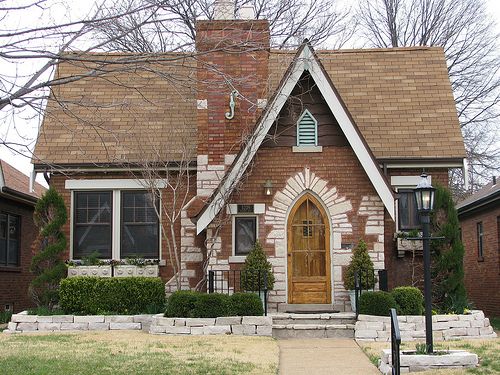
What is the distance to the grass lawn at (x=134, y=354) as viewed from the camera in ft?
35.8

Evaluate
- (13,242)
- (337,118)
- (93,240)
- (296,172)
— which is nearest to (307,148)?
(296,172)

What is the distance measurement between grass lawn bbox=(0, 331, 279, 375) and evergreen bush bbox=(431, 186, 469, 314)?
467cm

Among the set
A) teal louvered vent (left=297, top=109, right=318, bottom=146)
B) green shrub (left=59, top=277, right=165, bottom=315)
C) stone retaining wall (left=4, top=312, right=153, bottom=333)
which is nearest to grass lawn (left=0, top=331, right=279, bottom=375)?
stone retaining wall (left=4, top=312, right=153, bottom=333)

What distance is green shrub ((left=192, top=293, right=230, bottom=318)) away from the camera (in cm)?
1548

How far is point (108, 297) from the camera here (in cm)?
1717

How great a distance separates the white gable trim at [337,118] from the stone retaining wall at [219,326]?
258 centimetres

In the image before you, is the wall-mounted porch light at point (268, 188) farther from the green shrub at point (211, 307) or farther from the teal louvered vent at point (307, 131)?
the green shrub at point (211, 307)

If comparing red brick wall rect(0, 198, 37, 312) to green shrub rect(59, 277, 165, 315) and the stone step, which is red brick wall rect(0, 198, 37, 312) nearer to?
green shrub rect(59, 277, 165, 315)

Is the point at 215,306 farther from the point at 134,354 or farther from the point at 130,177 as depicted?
the point at 130,177

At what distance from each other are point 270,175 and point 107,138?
14.6 feet

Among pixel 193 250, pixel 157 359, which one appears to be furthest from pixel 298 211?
pixel 157 359

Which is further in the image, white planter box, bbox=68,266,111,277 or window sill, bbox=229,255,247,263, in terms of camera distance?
white planter box, bbox=68,266,111,277

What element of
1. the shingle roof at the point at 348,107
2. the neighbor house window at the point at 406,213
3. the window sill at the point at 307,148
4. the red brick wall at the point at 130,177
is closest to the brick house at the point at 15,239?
the red brick wall at the point at 130,177

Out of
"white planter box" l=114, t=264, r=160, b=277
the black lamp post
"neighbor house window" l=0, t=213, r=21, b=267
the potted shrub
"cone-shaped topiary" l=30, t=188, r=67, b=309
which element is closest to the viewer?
the black lamp post
